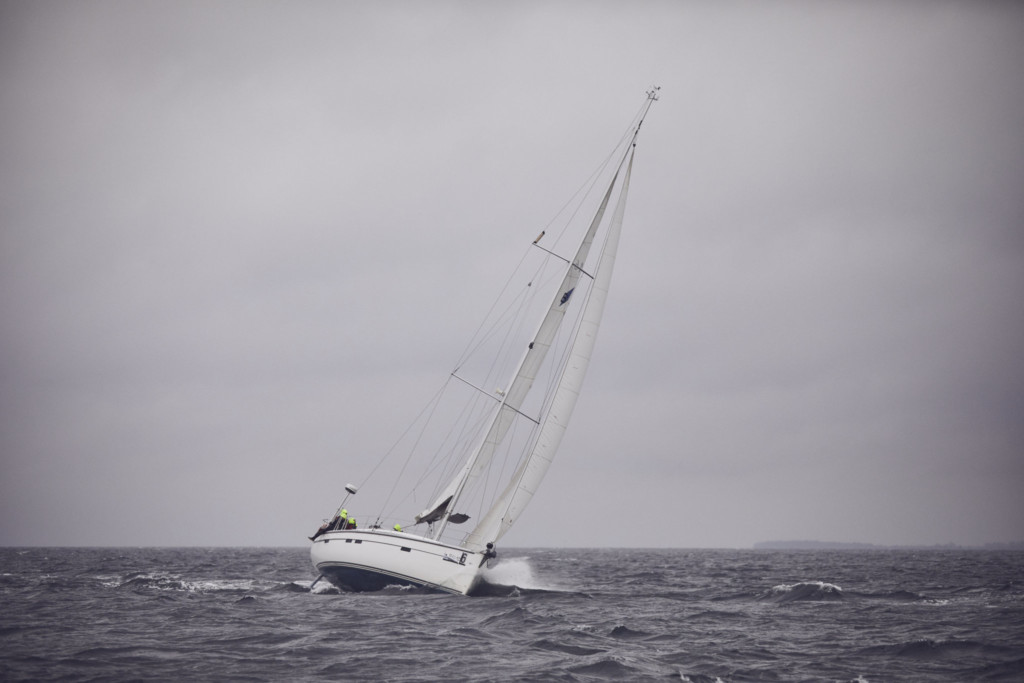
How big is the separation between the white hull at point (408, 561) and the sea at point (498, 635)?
559 mm

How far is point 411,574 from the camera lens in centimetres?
2412

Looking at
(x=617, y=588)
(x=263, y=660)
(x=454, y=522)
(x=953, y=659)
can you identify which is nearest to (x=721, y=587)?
(x=617, y=588)

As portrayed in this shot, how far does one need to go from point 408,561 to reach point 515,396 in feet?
19.8

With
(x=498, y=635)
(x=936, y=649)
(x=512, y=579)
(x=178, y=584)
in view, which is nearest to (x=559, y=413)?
(x=498, y=635)

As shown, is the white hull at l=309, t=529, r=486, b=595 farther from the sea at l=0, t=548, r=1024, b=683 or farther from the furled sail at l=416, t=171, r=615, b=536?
the furled sail at l=416, t=171, r=615, b=536

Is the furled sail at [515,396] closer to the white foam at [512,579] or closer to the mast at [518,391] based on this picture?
the mast at [518,391]

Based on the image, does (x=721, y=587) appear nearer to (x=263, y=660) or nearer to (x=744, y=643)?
(x=744, y=643)

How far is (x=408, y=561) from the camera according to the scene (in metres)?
24.0

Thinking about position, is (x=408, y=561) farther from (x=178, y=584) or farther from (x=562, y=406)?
(x=178, y=584)

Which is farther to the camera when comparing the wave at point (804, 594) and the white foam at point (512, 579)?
the white foam at point (512, 579)

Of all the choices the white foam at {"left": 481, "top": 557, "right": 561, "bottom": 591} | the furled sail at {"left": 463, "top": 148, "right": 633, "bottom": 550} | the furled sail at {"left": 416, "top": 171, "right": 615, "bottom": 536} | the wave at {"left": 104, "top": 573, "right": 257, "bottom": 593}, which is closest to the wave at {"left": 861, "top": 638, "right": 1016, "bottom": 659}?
the furled sail at {"left": 463, "top": 148, "right": 633, "bottom": 550}

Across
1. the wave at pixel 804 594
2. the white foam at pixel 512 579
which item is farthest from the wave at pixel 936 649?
the white foam at pixel 512 579

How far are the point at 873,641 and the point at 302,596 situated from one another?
16.9 m

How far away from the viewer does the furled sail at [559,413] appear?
25006mm
